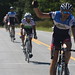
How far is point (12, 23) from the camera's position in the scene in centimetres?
2178

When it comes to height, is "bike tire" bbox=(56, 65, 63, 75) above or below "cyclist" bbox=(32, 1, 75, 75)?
below

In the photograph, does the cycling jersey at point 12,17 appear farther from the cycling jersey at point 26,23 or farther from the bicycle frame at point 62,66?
the bicycle frame at point 62,66

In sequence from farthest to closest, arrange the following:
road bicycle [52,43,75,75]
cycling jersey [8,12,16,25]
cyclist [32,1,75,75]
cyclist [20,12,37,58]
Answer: cycling jersey [8,12,16,25]
cyclist [20,12,37,58]
cyclist [32,1,75,75]
road bicycle [52,43,75,75]

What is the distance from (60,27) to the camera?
818cm

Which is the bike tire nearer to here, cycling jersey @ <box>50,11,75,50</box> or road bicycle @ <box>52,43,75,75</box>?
road bicycle @ <box>52,43,75,75</box>

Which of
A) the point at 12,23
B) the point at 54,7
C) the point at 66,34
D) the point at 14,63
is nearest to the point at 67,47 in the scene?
the point at 66,34

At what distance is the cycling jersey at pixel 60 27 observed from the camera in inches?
321

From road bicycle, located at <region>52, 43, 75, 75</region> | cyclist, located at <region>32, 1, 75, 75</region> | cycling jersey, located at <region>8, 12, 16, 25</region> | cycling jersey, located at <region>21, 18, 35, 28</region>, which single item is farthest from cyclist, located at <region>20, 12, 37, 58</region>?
cycling jersey, located at <region>8, 12, 16, 25</region>

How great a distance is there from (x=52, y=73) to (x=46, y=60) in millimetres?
5039

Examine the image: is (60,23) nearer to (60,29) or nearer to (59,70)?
(60,29)

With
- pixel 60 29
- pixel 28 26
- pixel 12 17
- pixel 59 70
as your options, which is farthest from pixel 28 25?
pixel 12 17

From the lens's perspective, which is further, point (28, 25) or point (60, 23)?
point (28, 25)

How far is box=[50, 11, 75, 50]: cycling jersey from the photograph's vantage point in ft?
26.8

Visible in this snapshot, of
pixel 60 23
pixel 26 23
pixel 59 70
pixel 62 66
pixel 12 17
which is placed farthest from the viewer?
pixel 12 17
